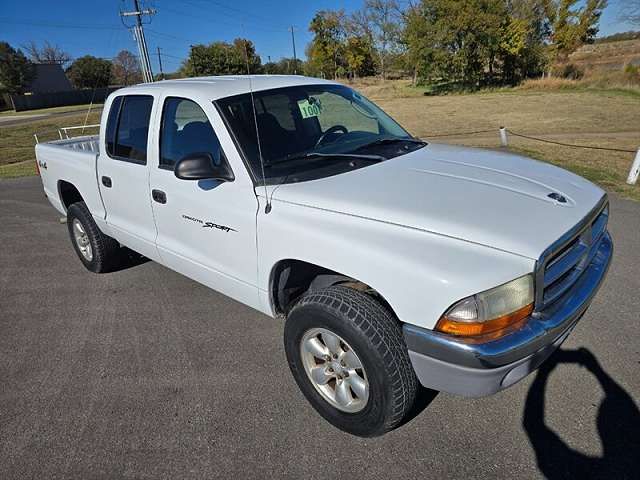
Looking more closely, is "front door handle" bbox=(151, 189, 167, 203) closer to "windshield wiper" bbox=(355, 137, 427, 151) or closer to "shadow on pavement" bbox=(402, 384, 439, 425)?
"windshield wiper" bbox=(355, 137, 427, 151)

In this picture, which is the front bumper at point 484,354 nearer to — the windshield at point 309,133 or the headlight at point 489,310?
the headlight at point 489,310

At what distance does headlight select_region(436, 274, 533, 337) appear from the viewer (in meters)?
1.88

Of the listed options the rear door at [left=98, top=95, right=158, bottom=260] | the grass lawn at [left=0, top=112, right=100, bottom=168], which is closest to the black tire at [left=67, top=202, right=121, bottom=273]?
the rear door at [left=98, top=95, right=158, bottom=260]

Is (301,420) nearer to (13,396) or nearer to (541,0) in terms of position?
(13,396)

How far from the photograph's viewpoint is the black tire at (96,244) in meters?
4.45

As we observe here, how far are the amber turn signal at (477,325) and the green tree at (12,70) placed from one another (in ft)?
227

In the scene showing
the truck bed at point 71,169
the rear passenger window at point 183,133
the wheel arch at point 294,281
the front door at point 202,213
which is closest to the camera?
the wheel arch at point 294,281

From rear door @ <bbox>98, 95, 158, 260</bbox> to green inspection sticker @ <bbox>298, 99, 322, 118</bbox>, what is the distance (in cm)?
117

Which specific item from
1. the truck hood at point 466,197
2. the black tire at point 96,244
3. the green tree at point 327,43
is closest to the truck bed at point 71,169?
the black tire at point 96,244

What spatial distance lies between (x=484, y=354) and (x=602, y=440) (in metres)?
1.05

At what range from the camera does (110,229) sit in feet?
13.5

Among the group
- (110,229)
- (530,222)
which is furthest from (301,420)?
(110,229)

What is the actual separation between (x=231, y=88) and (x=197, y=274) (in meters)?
1.38

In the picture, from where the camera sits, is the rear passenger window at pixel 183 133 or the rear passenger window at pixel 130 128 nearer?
the rear passenger window at pixel 183 133
